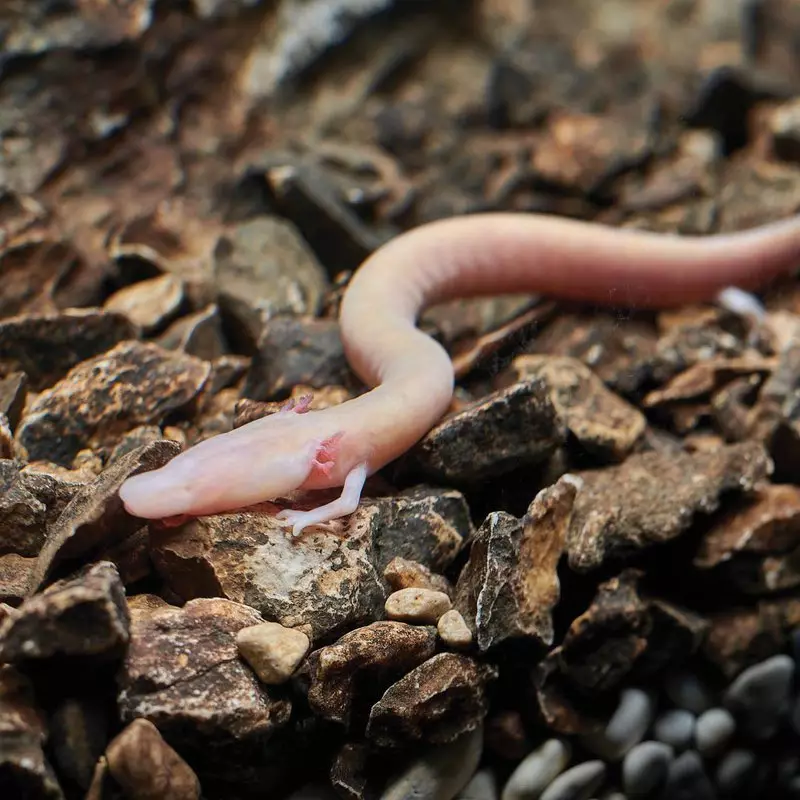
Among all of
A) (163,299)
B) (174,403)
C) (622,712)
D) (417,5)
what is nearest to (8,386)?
(174,403)

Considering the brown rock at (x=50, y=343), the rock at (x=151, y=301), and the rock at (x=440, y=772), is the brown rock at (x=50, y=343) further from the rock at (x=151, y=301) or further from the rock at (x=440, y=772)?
the rock at (x=440, y=772)

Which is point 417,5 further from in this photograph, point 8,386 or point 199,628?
point 199,628

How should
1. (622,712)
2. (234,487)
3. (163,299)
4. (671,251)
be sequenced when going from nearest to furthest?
(234,487) → (622,712) → (163,299) → (671,251)

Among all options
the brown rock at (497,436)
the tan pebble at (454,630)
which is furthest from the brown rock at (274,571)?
the brown rock at (497,436)

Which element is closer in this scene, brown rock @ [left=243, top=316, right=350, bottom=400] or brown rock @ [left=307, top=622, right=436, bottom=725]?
brown rock @ [left=307, top=622, right=436, bottom=725]

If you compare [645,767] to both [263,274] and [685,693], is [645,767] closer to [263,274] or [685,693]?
[685,693]

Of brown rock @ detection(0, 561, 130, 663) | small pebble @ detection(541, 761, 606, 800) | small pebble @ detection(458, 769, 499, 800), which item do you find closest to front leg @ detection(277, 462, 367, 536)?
brown rock @ detection(0, 561, 130, 663)

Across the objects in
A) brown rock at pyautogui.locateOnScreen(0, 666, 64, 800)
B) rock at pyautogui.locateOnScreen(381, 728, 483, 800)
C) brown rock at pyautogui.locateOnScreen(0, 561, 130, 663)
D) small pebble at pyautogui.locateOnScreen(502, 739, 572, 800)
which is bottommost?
Result: small pebble at pyautogui.locateOnScreen(502, 739, 572, 800)

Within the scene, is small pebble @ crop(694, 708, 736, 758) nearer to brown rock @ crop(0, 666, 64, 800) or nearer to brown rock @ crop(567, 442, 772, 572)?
brown rock @ crop(567, 442, 772, 572)
